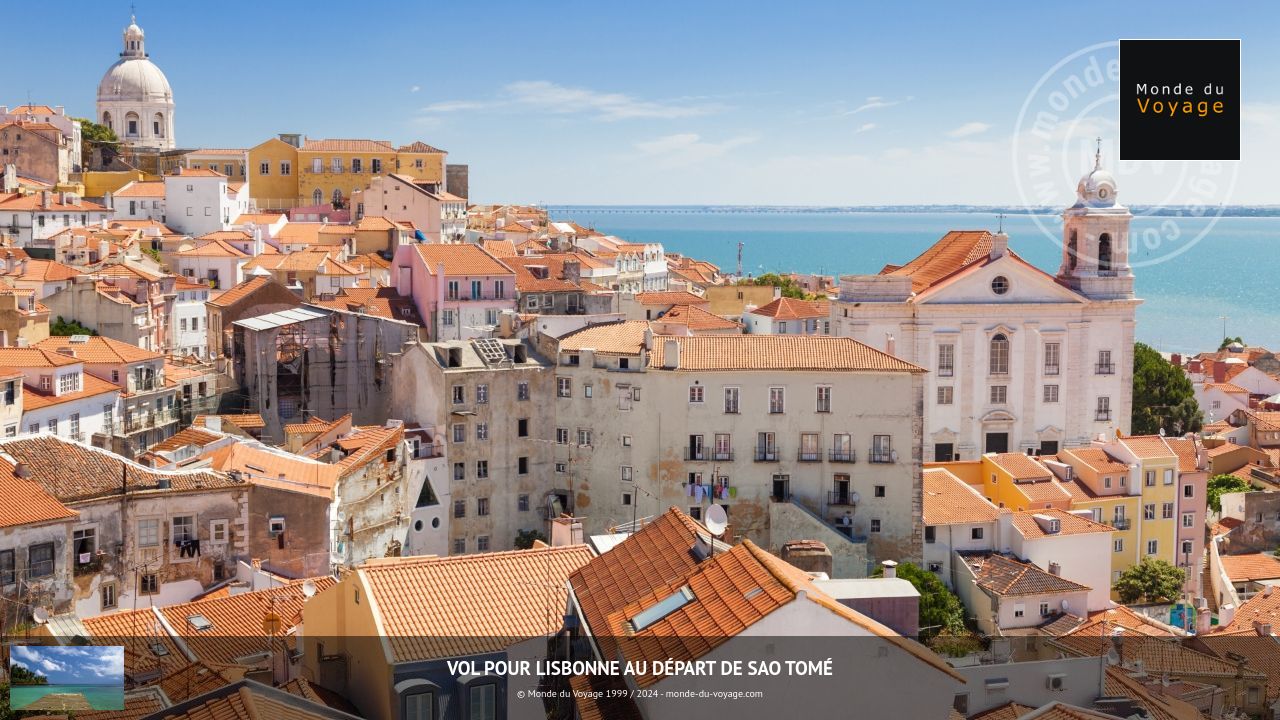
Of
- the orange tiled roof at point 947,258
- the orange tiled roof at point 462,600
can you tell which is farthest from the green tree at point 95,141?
the orange tiled roof at point 462,600

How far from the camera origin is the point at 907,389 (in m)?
30.9

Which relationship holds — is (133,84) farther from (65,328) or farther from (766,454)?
(766,454)

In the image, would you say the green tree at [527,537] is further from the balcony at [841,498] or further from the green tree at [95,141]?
the green tree at [95,141]

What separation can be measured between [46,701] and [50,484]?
9796mm

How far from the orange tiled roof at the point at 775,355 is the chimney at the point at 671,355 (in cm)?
4

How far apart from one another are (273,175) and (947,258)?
1530 inches

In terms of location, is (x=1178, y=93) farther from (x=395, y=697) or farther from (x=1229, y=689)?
(x=395, y=697)

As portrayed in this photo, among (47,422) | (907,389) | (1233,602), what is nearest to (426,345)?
(47,422)

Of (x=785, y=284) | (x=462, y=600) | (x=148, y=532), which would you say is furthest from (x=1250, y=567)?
(x=785, y=284)

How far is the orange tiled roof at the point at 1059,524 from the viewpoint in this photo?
3275cm

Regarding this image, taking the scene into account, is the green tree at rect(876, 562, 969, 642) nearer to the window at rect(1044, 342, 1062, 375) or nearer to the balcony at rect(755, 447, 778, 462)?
the balcony at rect(755, 447, 778, 462)

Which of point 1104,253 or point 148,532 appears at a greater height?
point 1104,253

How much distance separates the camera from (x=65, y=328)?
1673 inches

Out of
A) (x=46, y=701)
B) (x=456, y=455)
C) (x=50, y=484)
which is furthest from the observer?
(x=456, y=455)
